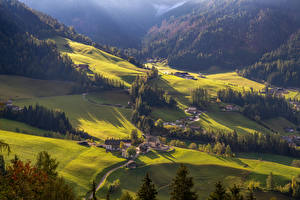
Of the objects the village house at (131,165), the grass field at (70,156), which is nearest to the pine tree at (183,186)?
the grass field at (70,156)

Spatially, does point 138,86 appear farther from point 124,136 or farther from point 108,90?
point 124,136

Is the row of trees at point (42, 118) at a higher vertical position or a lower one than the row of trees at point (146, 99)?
lower

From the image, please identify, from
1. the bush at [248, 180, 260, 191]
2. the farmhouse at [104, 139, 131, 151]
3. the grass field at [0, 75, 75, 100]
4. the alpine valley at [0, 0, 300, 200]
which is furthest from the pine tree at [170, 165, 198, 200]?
the grass field at [0, 75, 75, 100]

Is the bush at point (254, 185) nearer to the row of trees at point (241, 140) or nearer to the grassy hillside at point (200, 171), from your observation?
the grassy hillside at point (200, 171)

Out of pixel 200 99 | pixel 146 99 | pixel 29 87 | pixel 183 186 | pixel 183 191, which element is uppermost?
pixel 200 99

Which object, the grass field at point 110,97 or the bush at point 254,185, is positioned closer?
the bush at point 254,185

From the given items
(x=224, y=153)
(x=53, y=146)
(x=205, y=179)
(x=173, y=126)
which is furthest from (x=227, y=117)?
(x=53, y=146)

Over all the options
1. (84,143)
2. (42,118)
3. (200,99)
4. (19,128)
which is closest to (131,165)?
(84,143)

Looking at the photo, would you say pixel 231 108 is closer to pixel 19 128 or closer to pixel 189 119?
pixel 189 119
